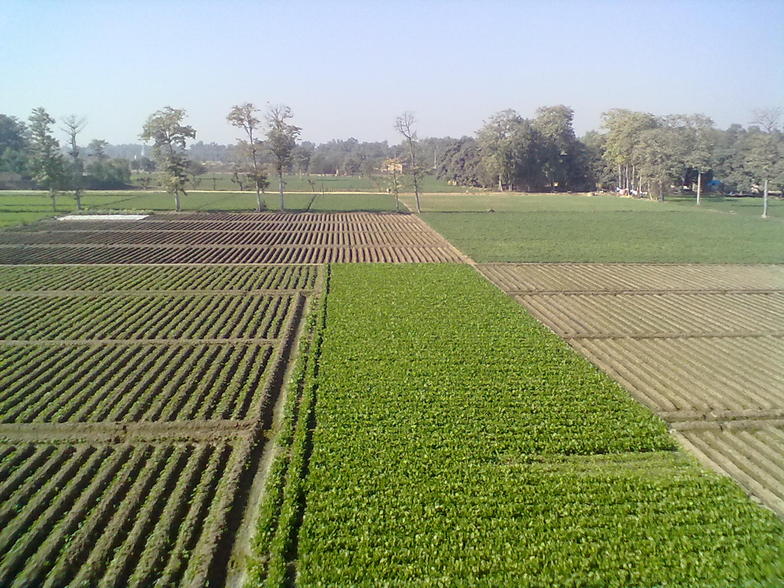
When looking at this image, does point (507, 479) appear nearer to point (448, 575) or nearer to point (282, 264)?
point (448, 575)

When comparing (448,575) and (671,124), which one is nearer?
(448,575)

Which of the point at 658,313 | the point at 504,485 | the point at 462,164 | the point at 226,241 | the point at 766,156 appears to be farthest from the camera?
the point at 462,164

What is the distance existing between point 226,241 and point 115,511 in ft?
107

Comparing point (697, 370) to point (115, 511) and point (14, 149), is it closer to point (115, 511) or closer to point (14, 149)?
point (115, 511)

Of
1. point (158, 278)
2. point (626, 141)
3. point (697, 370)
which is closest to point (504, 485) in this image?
point (697, 370)

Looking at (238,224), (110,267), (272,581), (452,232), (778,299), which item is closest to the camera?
(272,581)

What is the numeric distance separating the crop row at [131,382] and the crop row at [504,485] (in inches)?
104

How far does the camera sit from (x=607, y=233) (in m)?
46.4

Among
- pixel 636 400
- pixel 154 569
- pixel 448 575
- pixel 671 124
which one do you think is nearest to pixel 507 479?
pixel 448 575

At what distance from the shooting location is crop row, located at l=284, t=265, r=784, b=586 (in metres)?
8.98

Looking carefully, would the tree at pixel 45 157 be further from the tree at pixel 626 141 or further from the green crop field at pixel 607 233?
the tree at pixel 626 141

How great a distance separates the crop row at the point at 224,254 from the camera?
1314 inches

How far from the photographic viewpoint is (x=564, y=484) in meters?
11.1

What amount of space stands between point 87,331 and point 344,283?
40.3 ft
